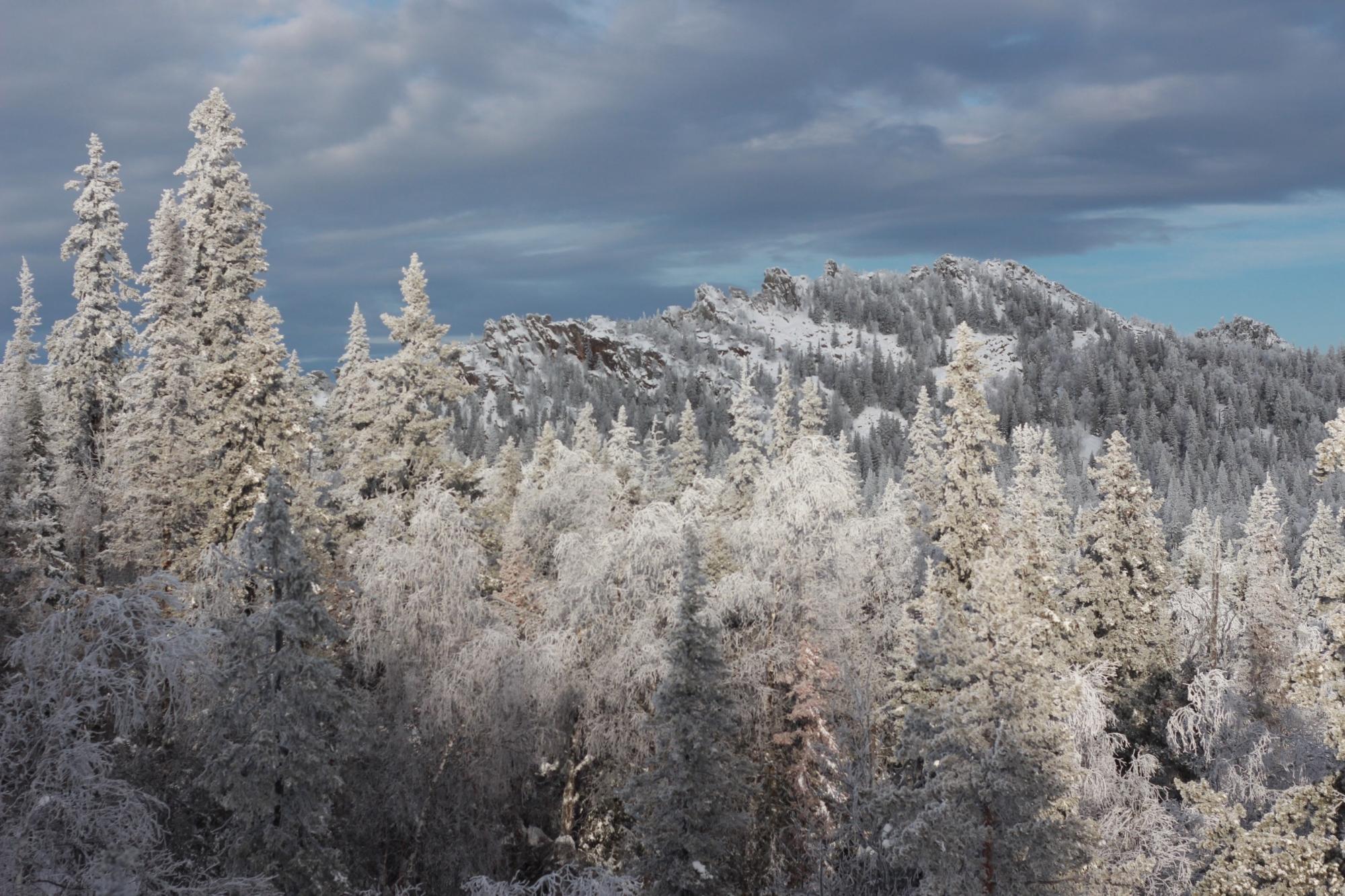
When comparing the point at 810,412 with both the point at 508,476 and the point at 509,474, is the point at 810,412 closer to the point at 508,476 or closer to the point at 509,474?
the point at 508,476

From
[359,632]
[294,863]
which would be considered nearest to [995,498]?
[359,632]

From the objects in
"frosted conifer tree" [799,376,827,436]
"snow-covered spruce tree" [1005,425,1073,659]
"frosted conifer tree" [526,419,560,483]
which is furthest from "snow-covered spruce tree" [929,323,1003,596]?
"frosted conifer tree" [526,419,560,483]

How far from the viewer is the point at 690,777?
18781 mm

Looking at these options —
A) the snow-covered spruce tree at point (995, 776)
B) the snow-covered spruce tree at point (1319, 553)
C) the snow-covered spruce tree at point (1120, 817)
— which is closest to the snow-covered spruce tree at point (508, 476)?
the snow-covered spruce tree at point (1120, 817)

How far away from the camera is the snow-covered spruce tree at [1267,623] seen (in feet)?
108

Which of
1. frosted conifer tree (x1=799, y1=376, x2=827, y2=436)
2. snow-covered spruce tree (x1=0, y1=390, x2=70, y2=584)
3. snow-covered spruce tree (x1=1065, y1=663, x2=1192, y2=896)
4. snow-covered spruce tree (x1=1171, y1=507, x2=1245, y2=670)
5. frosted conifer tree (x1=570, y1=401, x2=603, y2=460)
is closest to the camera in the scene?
snow-covered spruce tree (x1=0, y1=390, x2=70, y2=584)

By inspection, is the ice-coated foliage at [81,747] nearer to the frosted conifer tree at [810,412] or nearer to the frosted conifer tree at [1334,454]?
the frosted conifer tree at [1334,454]

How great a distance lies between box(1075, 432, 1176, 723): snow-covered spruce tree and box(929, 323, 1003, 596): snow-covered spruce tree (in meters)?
6.66

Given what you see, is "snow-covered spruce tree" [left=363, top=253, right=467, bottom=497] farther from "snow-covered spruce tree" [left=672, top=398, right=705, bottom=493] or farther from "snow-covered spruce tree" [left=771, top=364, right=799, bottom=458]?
"snow-covered spruce tree" [left=672, top=398, right=705, bottom=493]

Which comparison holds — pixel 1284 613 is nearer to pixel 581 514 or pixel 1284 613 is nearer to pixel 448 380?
pixel 581 514

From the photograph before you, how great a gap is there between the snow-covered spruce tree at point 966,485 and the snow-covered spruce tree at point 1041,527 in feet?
3.00

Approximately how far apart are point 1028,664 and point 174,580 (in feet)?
48.8

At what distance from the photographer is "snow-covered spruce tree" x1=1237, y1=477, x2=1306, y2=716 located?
108ft

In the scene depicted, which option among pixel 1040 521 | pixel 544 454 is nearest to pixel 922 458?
pixel 1040 521
